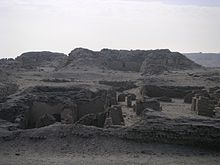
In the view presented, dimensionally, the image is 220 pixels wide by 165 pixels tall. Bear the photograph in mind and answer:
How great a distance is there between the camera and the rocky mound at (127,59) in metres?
48.7

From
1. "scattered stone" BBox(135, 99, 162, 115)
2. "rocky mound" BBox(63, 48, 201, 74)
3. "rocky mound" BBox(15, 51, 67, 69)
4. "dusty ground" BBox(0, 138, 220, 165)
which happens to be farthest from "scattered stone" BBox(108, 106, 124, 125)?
"rocky mound" BBox(15, 51, 67, 69)

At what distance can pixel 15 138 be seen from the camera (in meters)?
11.4

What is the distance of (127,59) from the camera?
171 ft

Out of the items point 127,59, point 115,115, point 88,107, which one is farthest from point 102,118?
point 127,59

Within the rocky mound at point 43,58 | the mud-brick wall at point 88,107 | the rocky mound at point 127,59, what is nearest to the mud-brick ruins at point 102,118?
the mud-brick wall at point 88,107

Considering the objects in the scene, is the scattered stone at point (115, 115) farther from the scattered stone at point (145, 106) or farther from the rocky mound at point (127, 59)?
the rocky mound at point (127, 59)

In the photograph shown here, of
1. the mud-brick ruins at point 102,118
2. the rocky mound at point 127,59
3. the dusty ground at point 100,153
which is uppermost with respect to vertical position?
the rocky mound at point 127,59

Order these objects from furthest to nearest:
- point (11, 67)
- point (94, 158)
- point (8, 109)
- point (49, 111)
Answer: point (11, 67) < point (49, 111) < point (8, 109) < point (94, 158)

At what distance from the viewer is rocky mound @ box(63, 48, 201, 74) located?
48.7m

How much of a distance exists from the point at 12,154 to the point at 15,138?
1065 millimetres

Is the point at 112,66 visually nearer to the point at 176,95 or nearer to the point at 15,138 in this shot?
the point at 176,95

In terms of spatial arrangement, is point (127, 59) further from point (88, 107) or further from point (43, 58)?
point (88, 107)

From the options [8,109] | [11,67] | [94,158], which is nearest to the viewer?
[94,158]

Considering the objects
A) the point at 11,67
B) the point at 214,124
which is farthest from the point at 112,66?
the point at 214,124
